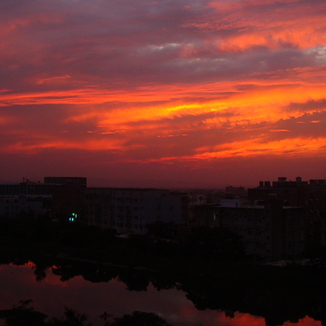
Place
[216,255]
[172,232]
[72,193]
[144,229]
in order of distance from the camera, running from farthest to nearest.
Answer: [72,193]
[144,229]
[172,232]
[216,255]

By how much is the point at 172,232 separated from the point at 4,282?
1095cm

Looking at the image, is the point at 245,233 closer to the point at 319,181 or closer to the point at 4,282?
the point at 4,282

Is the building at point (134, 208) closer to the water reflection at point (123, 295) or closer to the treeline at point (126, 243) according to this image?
the treeline at point (126, 243)

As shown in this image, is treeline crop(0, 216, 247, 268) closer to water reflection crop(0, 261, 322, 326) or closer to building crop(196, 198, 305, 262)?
building crop(196, 198, 305, 262)

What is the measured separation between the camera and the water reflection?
14477 mm

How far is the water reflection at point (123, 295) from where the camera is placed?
14477mm

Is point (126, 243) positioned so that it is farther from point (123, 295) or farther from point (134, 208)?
point (123, 295)

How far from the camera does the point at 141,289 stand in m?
18.5

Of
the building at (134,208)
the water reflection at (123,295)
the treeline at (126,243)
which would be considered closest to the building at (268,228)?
the treeline at (126,243)

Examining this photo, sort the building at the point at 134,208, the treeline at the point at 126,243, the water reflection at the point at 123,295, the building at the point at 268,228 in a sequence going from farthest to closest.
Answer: the building at the point at 134,208
the building at the point at 268,228
the treeline at the point at 126,243
the water reflection at the point at 123,295

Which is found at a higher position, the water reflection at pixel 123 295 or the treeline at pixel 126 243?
the treeline at pixel 126 243

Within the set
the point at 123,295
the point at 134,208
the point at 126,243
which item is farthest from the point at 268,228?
the point at 134,208

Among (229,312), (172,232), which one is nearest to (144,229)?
(172,232)

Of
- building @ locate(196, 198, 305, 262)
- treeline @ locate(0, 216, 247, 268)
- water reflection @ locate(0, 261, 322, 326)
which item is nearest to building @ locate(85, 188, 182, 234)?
treeline @ locate(0, 216, 247, 268)
